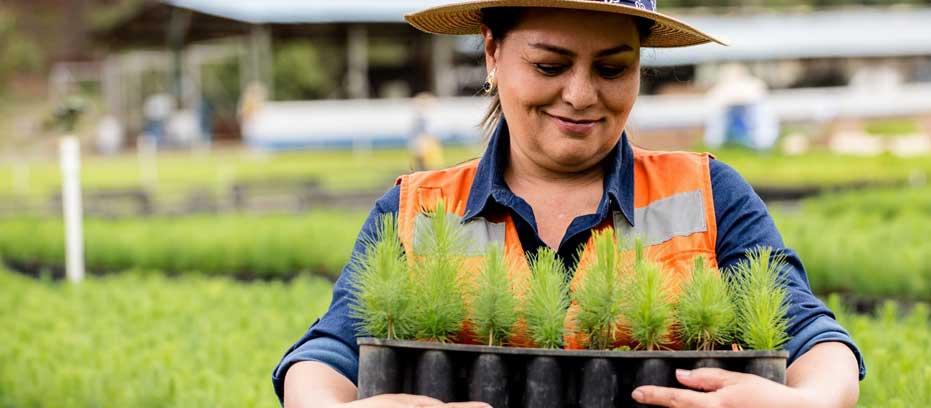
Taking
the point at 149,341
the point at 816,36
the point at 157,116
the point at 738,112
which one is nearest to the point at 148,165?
the point at 157,116

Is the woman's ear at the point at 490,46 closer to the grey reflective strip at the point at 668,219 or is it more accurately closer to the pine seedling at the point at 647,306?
the grey reflective strip at the point at 668,219

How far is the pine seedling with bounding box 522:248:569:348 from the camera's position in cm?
184

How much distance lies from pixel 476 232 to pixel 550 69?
0.33m

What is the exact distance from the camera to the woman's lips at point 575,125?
2193 mm

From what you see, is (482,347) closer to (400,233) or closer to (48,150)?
(400,233)

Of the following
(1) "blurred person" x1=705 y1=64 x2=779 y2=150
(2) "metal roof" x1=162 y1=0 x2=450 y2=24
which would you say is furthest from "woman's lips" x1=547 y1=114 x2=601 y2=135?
(2) "metal roof" x1=162 y1=0 x2=450 y2=24

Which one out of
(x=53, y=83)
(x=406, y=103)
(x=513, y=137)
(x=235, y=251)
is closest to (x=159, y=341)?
(x=513, y=137)

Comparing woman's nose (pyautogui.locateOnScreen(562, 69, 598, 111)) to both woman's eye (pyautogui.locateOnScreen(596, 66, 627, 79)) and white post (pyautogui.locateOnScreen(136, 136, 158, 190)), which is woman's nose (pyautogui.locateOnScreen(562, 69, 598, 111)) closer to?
woman's eye (pyautogui.locateOnScreen(596, 66, 627, 79))

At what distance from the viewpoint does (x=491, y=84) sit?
256cm

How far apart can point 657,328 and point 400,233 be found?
572 mm

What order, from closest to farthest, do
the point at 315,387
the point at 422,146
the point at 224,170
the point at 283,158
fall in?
the point at 315,387
the point at 422,146
the point at 224,170
the point at 283,158

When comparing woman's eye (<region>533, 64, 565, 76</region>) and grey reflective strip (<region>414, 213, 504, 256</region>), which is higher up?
woman's eye (<region>533, 64, 565, 76</region>)

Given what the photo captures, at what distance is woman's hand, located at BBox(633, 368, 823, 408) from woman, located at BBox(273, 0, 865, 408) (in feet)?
0.67

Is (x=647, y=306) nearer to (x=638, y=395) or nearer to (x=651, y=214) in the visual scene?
(x=638, y=395)
